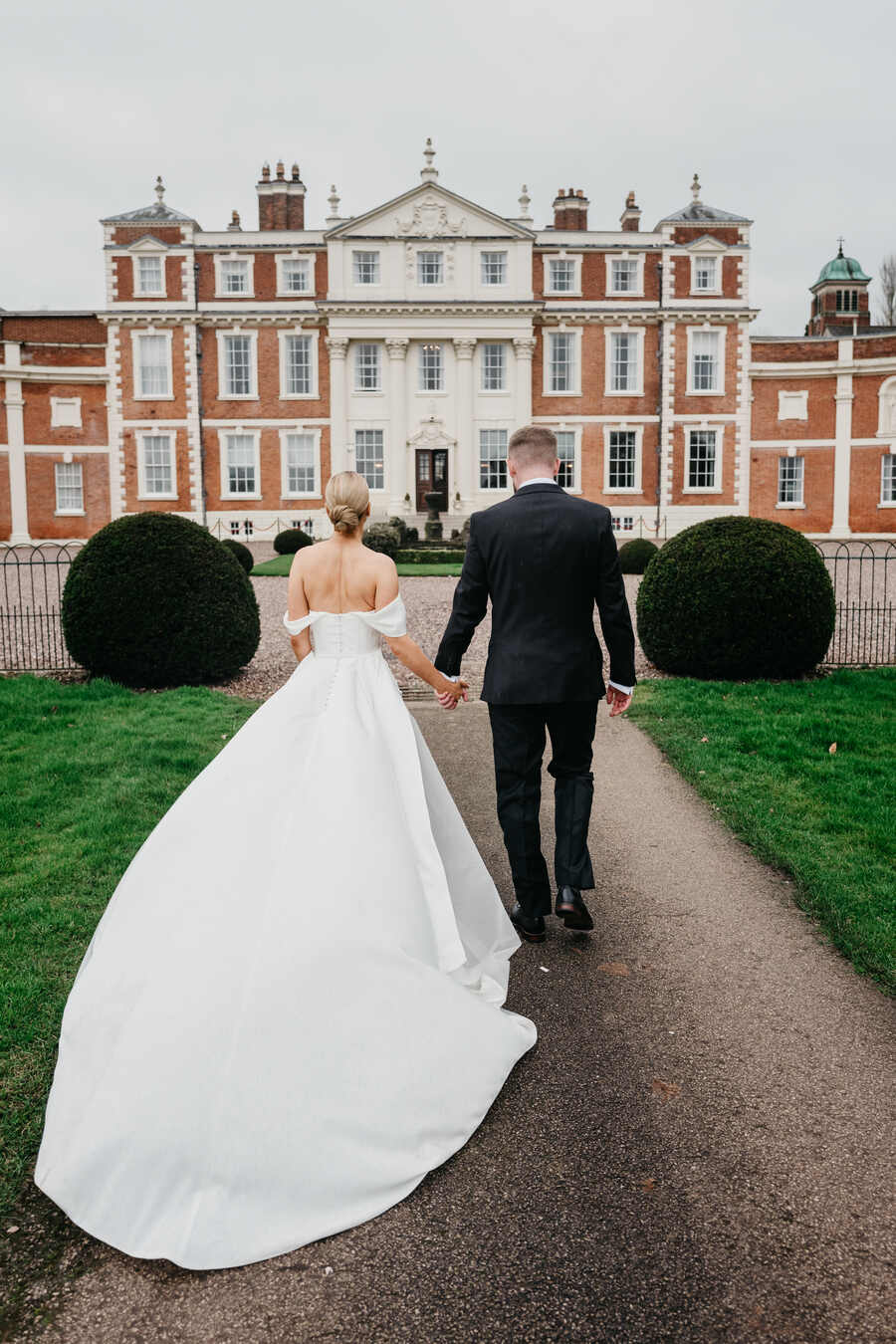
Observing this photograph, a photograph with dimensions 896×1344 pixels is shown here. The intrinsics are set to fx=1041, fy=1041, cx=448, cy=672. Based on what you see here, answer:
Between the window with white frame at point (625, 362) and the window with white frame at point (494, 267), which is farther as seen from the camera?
the window with white frame at point (625, 362)

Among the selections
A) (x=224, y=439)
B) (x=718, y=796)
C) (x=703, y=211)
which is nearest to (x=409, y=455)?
(x=224, y=439)

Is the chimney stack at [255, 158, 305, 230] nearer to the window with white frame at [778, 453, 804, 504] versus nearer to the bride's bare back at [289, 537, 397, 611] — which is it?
the window with white frame at [778, 453, 804, 504]

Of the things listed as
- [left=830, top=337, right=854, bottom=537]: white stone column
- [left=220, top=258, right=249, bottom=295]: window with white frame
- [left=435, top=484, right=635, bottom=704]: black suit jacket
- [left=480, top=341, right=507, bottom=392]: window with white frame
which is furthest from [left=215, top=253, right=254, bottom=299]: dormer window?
[left=435, top=484, right=635, bottom=704]: black suit jacket

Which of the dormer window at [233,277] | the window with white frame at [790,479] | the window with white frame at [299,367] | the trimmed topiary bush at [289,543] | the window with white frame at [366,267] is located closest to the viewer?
the trimmed topiary bush at [289,543]

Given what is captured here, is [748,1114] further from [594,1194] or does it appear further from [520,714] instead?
[520,714]

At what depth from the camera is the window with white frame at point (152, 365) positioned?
38219 mm

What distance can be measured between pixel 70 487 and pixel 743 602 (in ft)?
112

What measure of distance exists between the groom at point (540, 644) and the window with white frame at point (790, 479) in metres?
37.8

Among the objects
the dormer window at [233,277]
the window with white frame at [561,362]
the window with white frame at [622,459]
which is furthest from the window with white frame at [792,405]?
the dormer window at [233,277]

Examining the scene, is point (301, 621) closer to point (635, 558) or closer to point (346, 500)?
point (346, 500)

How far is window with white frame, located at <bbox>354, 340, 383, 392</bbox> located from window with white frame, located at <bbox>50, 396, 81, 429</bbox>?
1040cm

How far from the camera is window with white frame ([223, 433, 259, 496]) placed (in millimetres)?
38844

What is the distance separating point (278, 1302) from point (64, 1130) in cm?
82

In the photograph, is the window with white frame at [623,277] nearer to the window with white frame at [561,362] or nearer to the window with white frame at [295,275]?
the window with white frame at [561,362]
